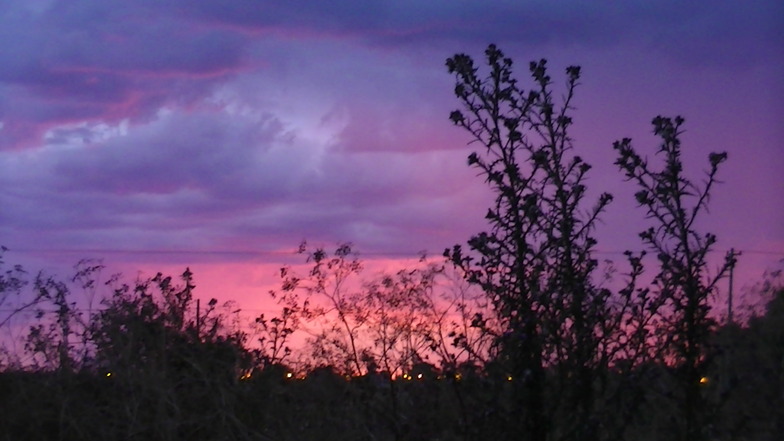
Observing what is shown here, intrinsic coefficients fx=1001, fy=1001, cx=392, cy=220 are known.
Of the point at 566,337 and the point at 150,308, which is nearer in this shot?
the point at 566,337

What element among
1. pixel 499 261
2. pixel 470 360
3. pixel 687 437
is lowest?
pixel 687 437

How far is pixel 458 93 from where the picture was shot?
777 cm

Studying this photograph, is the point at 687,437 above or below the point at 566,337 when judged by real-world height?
below

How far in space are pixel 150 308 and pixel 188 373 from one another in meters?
1.16

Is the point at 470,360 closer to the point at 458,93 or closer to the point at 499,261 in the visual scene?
the point at 499,261

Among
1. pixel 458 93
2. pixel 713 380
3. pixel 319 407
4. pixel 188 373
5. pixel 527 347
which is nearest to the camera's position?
pixel 527 347

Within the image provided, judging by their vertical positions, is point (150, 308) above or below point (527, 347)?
above

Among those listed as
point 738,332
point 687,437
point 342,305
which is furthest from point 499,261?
point 738,332

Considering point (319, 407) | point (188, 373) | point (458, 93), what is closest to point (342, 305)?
point (319, 407)

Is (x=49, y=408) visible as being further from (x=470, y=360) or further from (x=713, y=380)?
(x=713, y=380)

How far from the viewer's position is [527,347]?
727 centimetres

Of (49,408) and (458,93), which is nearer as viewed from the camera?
(458,93)

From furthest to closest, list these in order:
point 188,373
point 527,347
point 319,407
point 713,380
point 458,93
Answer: point 188,373
point 319,407
point 713,380
point 458,93
point 527,347

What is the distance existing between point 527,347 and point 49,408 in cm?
825
